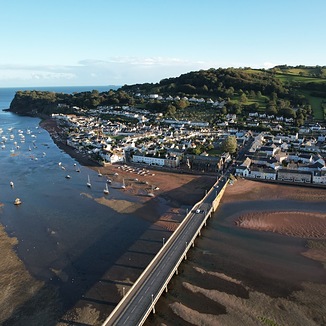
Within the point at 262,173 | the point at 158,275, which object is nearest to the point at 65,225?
the point at 158,275

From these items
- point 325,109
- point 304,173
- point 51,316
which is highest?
point 325,109

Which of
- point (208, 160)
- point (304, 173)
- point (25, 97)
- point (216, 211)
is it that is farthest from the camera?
point (25, 97)

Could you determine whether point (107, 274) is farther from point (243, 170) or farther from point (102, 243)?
point (243, 170)

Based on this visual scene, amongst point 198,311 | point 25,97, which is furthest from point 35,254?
point 25,97

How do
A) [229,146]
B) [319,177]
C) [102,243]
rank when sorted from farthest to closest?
[229,146] → [319,177] → [102,243]

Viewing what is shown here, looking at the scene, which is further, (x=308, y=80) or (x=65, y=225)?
(x=308, y=80)

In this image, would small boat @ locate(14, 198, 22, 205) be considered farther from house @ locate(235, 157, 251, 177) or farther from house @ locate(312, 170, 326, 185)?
house @ locate(312, 170, 326, 185)

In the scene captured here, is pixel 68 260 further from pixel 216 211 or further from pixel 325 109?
pixel 325 109
